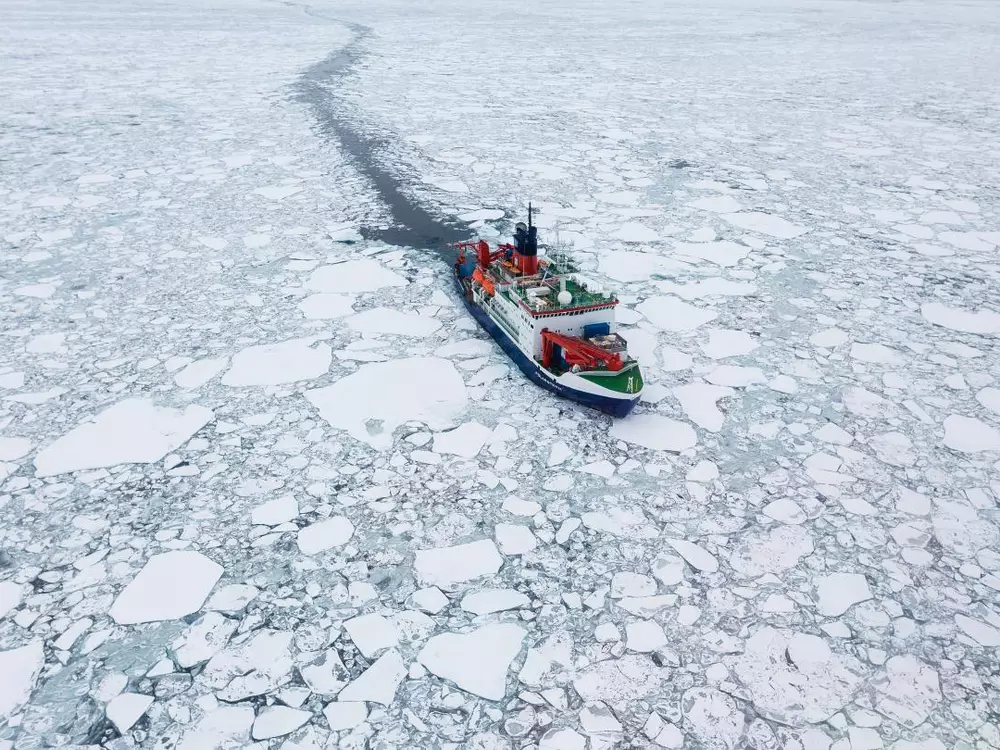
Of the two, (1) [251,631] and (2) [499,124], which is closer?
(1) [251,631]

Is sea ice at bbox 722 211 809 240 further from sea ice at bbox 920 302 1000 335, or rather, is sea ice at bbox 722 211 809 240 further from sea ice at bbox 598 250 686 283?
sea ice at bbox 920 302 1000 335

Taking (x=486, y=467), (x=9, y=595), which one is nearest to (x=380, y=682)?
(x=486, y=467)

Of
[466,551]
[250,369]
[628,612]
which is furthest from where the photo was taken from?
[250,369]

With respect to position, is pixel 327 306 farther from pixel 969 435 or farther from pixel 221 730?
pixel 969 435

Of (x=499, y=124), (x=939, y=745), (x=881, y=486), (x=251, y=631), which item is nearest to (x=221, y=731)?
(x=251, y=631)

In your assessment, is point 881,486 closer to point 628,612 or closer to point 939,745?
point 939,745

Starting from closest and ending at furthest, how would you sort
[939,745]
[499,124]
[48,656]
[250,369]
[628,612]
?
1. [939,745]
2. [48,656]
3. [628,612]
4. [250,369]
5. [499,124]

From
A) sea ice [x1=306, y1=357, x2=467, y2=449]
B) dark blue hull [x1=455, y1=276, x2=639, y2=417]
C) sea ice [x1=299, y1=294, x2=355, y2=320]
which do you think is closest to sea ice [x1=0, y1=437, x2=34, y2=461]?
sea ice [x1=306, y1=357, x2=467, y2=449]
